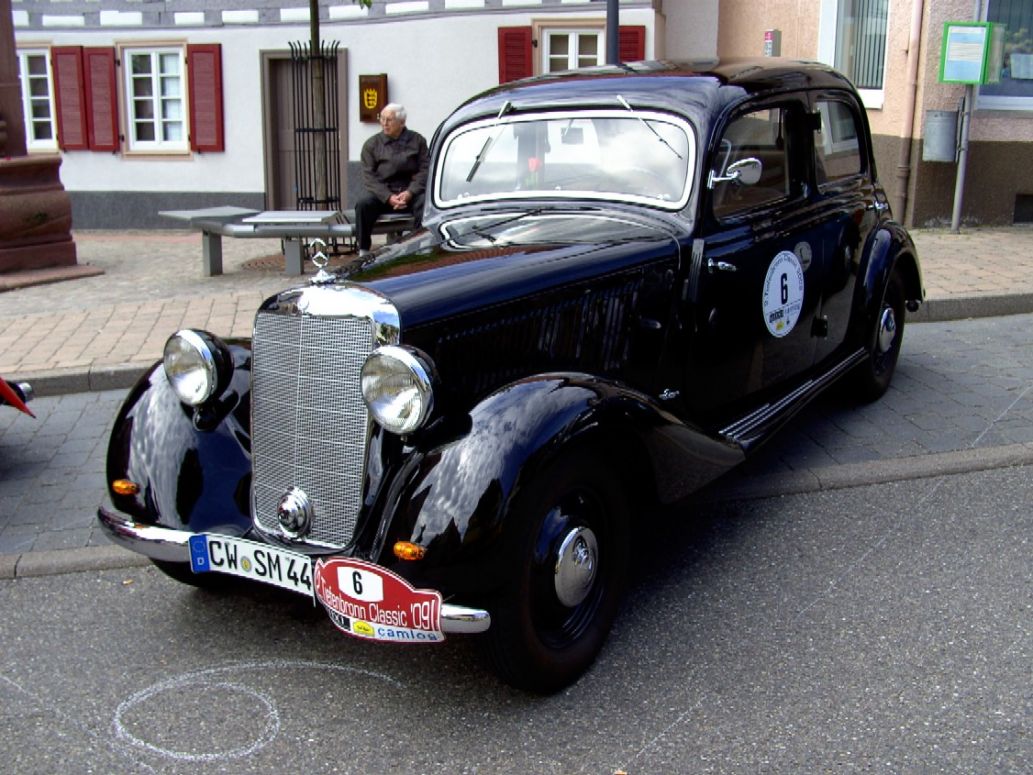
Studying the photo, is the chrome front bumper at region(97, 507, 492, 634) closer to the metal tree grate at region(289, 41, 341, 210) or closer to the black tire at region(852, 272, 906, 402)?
the black tire at region(852, 272, 906, 402)

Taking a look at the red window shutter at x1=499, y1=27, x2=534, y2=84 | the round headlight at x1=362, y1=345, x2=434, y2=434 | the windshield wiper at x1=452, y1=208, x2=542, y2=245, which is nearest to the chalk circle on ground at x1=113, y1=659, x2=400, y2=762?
the round headlight at x1=362, y1=345, x2=434, y2=434

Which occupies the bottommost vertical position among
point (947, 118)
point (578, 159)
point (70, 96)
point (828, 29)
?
point (578, 159)

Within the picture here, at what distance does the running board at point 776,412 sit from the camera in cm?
439

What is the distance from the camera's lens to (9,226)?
10.1 metres

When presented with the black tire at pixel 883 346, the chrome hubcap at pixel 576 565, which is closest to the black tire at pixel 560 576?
the chrome hubcap at pixel 576 565

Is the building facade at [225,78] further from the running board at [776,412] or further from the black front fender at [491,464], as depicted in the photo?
the black front fender at [491,464]

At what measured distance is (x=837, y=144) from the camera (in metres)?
5.45

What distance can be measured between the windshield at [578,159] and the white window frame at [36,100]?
483 inches

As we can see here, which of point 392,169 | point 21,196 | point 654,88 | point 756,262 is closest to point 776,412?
point 756,262

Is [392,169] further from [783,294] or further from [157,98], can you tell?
[157,98]

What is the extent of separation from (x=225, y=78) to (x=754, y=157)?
1155 cm

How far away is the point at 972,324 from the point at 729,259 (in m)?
4.15

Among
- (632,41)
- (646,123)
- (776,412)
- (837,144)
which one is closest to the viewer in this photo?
(646,123)

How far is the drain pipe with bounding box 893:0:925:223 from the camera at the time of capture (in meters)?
10.6
